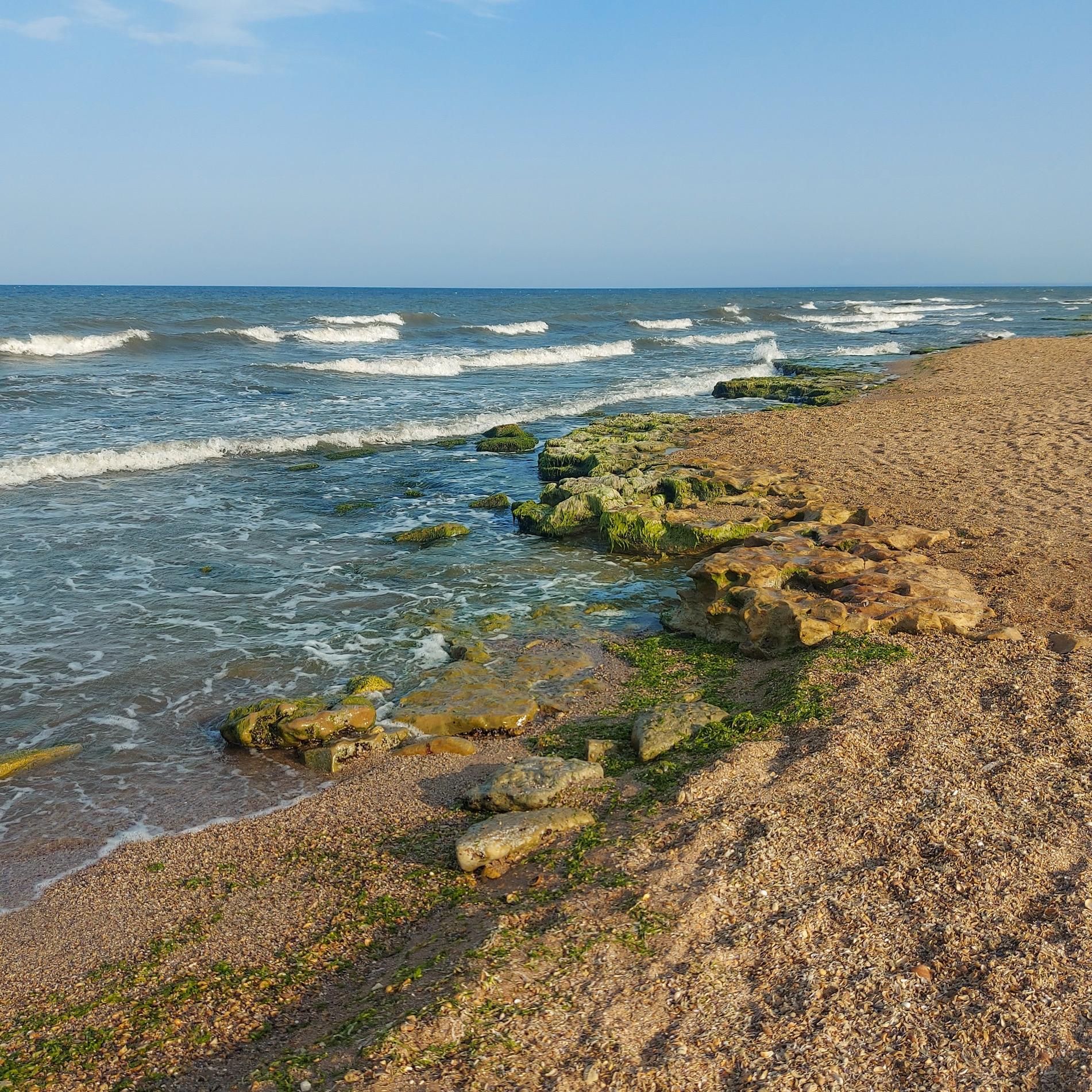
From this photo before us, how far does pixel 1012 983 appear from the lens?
13.8 feet

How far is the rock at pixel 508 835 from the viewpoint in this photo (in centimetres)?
573

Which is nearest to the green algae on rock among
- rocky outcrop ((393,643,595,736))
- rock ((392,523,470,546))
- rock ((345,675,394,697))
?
rock ((392,523,470,546))

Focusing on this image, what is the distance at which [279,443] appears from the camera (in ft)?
70.3

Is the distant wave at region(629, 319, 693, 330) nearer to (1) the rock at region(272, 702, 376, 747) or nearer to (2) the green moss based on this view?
(2) the green moss

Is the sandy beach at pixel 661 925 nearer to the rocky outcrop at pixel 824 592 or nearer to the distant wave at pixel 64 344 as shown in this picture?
the rocky outcrop at pixel 824 592

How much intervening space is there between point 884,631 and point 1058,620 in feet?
5.47

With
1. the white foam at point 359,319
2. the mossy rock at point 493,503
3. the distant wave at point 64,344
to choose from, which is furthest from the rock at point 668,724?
the white foam at point 359,319

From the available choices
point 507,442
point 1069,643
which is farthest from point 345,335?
point 1069,643

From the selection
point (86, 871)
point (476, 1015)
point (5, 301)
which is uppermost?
point (5, 301)

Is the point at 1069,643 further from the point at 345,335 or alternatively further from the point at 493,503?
the point at 345,335

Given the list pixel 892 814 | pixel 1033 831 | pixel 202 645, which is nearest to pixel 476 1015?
pixel 892 814

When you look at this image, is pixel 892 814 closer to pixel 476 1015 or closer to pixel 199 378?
pixel 476 1015

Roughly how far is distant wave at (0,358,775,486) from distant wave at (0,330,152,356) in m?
21.8

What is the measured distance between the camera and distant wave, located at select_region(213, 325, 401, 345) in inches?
1860
